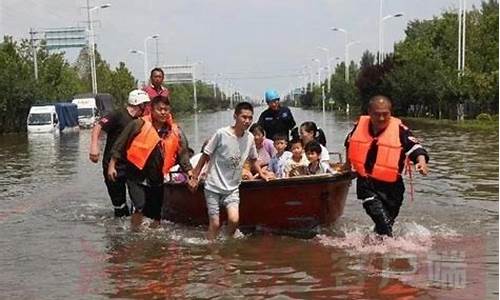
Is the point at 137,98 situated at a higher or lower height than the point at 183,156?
higher

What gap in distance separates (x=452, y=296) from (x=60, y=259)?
435cm

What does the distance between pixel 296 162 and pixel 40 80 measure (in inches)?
1892

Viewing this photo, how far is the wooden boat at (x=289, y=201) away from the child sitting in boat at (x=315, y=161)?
1.15ft

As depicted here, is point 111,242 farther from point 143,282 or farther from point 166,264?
point 143,282

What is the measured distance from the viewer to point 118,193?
33.6ft

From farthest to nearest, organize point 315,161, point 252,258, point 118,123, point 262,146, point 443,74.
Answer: point 443,74 < point 262,146 < point 118,123 < point 315,161 < point 252,258

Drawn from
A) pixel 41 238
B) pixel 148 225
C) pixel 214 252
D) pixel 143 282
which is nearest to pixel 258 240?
pixel 214 252

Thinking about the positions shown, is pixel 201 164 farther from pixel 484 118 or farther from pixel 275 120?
pixel 484 118

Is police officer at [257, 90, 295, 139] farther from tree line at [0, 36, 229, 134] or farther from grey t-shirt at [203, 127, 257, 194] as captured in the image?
tree line at [0, 36, 229, 134]

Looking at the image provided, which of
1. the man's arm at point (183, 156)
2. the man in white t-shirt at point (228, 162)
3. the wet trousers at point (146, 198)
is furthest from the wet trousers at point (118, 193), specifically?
the man in white t-shirt at point (228, 162)

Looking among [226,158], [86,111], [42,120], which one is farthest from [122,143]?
[86,111]

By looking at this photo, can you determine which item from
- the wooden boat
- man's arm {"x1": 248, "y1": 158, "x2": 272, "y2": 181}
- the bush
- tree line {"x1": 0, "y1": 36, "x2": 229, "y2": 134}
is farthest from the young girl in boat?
the bush

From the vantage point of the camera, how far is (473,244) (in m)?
8.83

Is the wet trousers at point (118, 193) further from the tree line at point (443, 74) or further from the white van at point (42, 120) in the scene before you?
the white van at point (42, 120)
